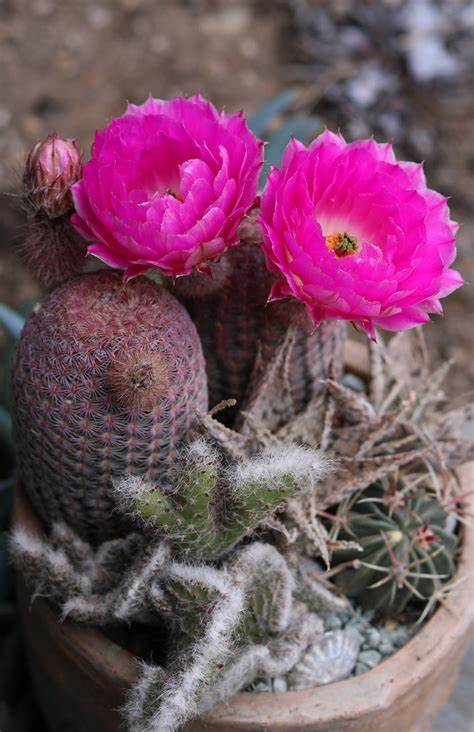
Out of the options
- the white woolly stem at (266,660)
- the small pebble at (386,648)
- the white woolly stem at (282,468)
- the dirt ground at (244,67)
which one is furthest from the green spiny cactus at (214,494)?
the dirt ground at (244,67)

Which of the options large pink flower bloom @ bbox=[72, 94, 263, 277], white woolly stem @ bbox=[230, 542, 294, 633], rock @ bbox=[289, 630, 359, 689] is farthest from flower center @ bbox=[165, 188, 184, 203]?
rock @ bbox=[289, 630, 359, 689]

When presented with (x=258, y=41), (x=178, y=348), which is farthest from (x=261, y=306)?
(x=258, y=41)

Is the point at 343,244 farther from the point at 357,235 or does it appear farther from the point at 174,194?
the point at 174,194

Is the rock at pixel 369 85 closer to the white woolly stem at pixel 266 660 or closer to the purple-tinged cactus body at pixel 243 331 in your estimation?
the purple-tinged cactus body at pixel 243 331

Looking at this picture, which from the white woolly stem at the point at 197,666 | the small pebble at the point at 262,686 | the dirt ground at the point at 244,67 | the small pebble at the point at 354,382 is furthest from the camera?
the dirt ground at the point at 244,67

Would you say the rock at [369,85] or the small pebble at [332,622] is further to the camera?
the rock at [369,85]

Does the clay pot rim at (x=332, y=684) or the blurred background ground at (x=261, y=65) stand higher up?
the blurred background ground at (x=261, y=65)
